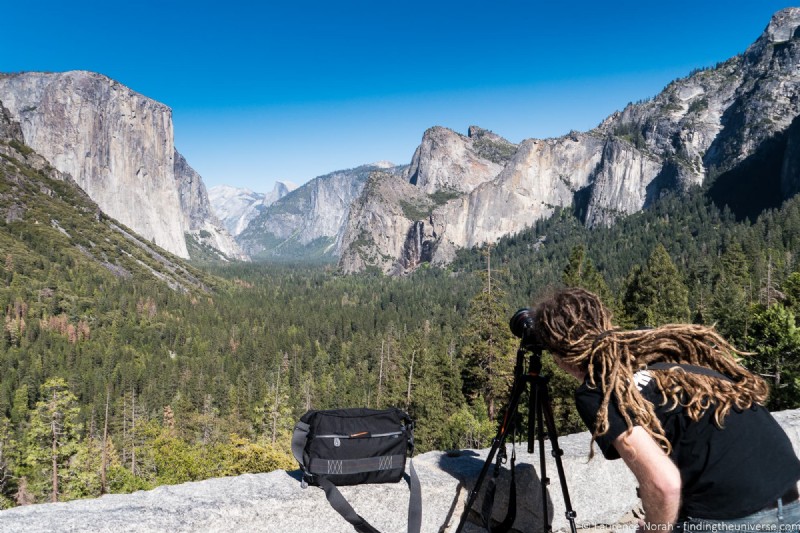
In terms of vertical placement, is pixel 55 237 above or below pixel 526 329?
above

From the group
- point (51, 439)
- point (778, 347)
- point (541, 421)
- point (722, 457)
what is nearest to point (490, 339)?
point (778, 347)

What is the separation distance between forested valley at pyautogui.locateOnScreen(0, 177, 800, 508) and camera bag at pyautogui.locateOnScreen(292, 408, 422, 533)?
1.62 m

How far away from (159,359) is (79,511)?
7777 centimetres

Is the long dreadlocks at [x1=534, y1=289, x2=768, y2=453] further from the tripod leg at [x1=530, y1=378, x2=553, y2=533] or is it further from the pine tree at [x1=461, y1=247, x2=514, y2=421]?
the pine tree at [x1=461, y1=247, x2=514, y2=421]

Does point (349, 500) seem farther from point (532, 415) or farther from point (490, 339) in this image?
point (490, 339)

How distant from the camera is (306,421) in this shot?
148 inches

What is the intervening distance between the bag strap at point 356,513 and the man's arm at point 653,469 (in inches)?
66.8

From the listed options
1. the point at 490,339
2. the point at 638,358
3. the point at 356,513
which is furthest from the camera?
the point at 490,339

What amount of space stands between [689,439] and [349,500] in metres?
2.30

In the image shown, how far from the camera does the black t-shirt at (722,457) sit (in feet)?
7.97

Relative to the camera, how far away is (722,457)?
2422 millimetres

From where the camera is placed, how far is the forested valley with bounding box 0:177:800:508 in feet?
81.7

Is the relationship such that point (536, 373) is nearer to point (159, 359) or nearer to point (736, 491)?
point (736, 491)

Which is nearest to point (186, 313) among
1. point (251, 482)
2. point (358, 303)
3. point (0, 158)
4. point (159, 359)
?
point (159, 359)
